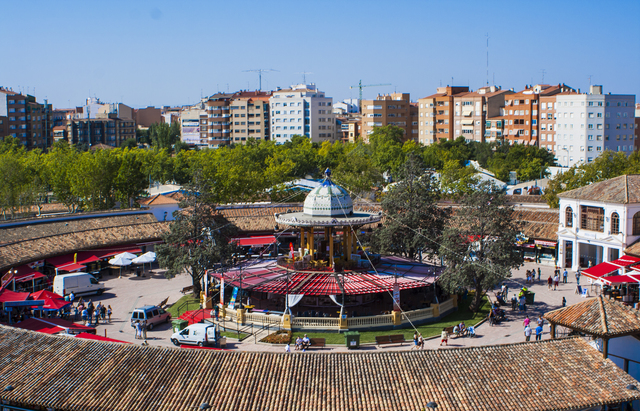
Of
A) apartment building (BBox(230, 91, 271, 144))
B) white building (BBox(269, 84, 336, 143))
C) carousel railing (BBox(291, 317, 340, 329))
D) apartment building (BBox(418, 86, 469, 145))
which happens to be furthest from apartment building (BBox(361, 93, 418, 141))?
carousel railing (BBox(291, 317, 340, 329))

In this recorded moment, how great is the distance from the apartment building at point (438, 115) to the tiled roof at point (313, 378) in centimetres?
12754

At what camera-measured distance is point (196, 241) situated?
44.1 m

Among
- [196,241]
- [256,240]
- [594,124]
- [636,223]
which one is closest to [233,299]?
[196,241]

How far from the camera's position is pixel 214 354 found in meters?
24.4

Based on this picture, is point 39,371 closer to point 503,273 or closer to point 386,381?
point 386,381

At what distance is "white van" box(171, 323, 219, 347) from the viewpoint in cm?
3459

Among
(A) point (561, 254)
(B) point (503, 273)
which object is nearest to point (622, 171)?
(A) point (561, 254)

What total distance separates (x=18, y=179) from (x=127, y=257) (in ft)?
115

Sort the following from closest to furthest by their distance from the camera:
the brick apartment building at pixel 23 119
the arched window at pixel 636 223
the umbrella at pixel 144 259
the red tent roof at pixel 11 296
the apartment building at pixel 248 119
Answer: the red tent roof at pixel 11 296
the arched window at pixel 636 223
the umbrella at pixel 144 259
the brick apartment building at pixel 23 119
the apartment building at pixel 248 119

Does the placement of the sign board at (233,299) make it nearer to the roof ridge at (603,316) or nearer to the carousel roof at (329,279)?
the carousel roof at (329,279)

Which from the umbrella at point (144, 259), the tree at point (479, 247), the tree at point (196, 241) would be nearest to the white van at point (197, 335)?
the tree at point (196, 241)

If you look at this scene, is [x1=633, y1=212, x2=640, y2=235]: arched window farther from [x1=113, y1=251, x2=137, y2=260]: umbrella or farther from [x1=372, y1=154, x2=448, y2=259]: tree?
[x1=113, y1=251, x2=137, y2=260]: umbrella

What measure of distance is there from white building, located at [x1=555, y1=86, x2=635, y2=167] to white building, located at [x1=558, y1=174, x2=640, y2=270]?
6775 cm

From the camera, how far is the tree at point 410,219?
47.2 m
